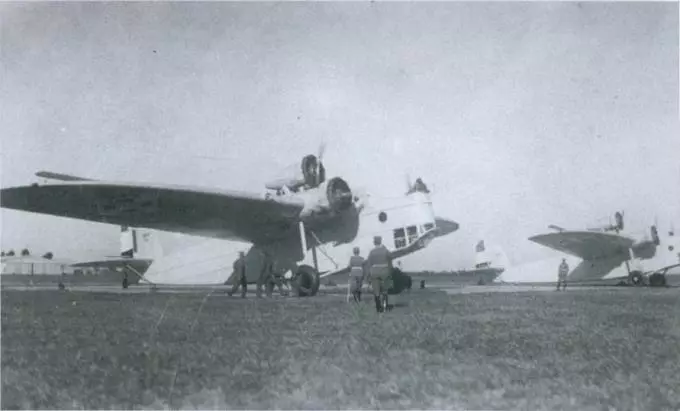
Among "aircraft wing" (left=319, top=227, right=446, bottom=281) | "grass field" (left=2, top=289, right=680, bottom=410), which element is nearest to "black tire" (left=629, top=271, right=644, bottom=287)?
"aircraft wing" (left=319, top=227, right=446, bottom=281)

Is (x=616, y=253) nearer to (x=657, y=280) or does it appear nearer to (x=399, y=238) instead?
(x=657, y=280)

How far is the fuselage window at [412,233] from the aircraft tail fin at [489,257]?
2041 cm

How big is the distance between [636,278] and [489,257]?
1309cm

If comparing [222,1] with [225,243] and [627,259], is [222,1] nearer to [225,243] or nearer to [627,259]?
[225,243]

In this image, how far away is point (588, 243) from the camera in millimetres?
26781

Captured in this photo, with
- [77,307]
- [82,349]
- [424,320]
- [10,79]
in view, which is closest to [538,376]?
[424,320]

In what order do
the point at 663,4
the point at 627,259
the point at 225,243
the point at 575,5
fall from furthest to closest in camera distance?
the point at 627,259 < the point at 225,243 < the point at 575,5 < the point at 663,4

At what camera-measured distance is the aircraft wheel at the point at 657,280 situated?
25.1 m

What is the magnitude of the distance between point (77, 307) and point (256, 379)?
682 centimetres

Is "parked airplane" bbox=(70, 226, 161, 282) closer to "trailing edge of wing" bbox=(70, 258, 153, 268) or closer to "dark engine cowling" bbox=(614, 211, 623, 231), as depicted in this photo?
"trailing edge of wing" bbox=(70, 258, 153, 268)

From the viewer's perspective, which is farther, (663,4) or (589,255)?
(589,255)

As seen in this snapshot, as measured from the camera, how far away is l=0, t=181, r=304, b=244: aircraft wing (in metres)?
11.3

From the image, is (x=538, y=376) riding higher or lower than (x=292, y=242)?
lower

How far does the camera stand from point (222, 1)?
8695 mm
